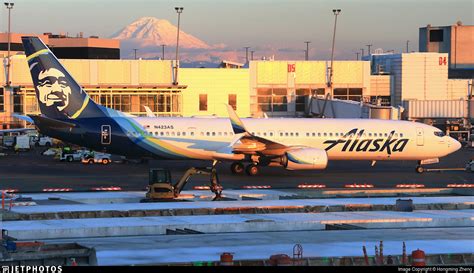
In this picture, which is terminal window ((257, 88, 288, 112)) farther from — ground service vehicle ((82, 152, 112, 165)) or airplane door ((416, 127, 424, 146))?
airplane door ((416, 127, 424, 146))

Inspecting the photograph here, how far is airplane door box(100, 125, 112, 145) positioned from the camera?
195 feet

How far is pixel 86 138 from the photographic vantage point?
5947 centimetres

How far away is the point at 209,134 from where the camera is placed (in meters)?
61.0

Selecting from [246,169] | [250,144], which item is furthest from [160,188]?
[246,169]

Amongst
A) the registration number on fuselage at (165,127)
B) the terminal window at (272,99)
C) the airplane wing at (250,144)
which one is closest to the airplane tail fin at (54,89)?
the registration number on fuselage at (165,127)

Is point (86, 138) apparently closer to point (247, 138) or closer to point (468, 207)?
point (247, 138)

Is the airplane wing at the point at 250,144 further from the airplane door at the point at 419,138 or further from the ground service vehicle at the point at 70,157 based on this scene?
the ground service vehicle at the point at 70,157

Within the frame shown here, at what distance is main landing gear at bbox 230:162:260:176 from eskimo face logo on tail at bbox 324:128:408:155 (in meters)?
4.82

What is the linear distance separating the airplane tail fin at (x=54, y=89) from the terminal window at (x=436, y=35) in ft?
289

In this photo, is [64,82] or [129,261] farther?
[64,82]

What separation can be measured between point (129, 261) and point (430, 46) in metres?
A: 119

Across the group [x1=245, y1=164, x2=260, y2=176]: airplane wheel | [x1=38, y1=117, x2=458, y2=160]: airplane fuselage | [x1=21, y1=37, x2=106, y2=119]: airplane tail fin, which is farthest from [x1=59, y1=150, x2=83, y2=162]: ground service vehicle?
[x1=245, y1=164, x2=260, y2=176]: airplane wheel

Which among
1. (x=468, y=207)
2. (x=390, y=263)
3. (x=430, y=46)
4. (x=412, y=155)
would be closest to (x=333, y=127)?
(x=412, y=155)

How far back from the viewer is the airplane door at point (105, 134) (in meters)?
59.4
